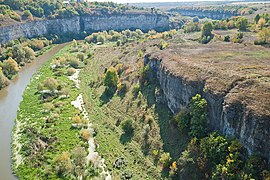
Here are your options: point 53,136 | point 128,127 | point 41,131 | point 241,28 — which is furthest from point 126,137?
point 241,28

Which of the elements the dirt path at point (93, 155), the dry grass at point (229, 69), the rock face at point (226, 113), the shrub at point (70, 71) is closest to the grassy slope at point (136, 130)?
the dirt path at point (93, 155)

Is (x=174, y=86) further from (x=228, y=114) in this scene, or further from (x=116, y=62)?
(x=116, y=62)

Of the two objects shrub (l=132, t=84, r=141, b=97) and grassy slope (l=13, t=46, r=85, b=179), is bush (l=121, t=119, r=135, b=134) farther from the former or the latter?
shrub (l=132, t=84, r=141, b=97)

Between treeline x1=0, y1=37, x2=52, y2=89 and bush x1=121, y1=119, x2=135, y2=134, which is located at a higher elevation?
treeline x1=0, y1=37, x2=52, y2=89

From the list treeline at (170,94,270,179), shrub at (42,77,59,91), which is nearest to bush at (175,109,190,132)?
treeline at (170,94,270,179)

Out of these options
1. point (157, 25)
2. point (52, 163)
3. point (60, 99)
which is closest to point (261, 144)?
point (52, 163)

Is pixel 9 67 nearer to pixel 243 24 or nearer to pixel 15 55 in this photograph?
pixel 15 55
